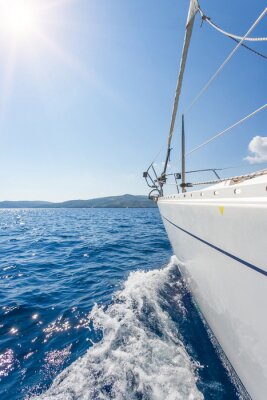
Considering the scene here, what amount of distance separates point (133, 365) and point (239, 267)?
1832 millimetres

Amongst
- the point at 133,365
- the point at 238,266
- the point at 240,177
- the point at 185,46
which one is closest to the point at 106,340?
the point at 133,365

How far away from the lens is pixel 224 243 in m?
1.75

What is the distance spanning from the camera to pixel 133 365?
252 centimetres

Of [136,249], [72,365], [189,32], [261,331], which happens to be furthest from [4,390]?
[136,249]

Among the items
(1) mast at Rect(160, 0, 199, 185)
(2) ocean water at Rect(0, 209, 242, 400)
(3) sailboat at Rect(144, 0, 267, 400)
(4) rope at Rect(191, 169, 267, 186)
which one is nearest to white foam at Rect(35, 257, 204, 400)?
(2) ocean water at Rect(0, 209, 242, 400)

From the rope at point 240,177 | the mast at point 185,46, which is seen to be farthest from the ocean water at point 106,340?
the mast at point 185,46

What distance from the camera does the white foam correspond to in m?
2.20

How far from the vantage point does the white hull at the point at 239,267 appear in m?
1.35

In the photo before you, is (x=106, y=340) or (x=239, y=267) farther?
(x=106, y=340)

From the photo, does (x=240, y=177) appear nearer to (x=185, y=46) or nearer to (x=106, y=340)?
(x=185, y=46)

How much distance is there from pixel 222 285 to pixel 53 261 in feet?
23.0

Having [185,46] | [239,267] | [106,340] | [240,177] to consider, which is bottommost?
[106,340]

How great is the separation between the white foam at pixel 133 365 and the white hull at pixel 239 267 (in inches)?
26.6

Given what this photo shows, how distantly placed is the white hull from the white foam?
0.67m
